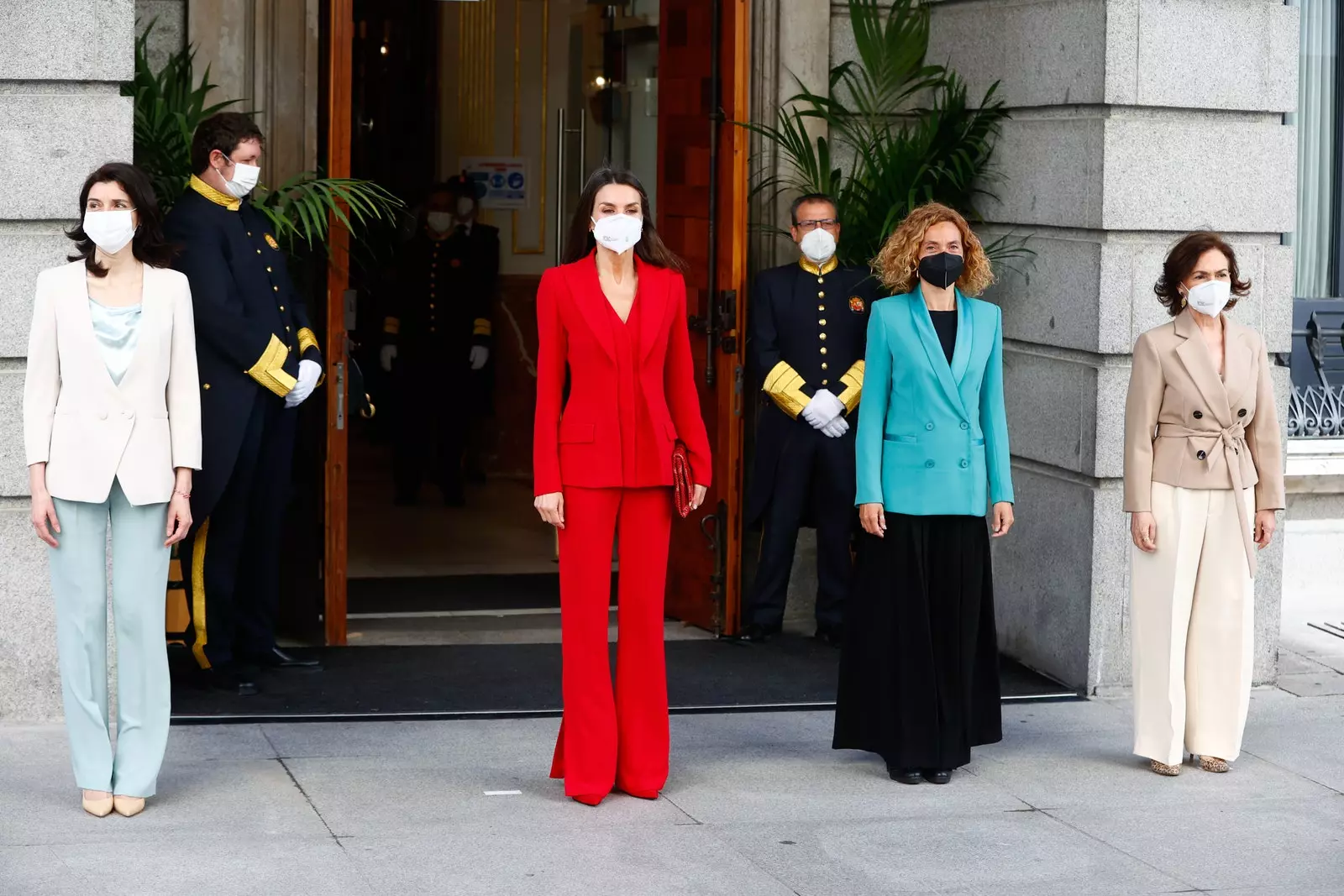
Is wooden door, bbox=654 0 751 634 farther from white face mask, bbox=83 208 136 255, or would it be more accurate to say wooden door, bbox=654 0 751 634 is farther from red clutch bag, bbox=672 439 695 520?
white face mask, bbox=83 208 136 255

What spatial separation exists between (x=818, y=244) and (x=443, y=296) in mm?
4613

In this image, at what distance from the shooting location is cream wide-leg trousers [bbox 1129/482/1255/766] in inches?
259

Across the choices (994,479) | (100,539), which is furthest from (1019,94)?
(100,539)

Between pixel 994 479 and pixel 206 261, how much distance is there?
3057 mm

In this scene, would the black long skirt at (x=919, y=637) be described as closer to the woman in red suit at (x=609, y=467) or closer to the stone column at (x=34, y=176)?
the woman in red suit at (x=609, y=467)

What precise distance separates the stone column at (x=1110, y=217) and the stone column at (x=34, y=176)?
12.1 feet

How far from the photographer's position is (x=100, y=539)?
19.1 feet

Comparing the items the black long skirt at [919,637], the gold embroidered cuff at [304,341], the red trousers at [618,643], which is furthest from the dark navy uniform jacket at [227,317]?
the black long skirt at [919,637]

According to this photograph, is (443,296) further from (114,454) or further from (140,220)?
(114,454)

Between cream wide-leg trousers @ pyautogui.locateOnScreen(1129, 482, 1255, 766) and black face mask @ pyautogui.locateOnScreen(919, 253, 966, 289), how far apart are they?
103 cm

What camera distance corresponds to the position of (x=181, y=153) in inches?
303

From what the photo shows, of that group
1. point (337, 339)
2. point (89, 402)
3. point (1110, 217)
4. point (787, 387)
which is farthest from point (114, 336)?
point (1110, 217)

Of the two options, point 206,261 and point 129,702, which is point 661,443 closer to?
point 129,702

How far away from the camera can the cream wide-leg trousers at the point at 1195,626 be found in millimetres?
6582
